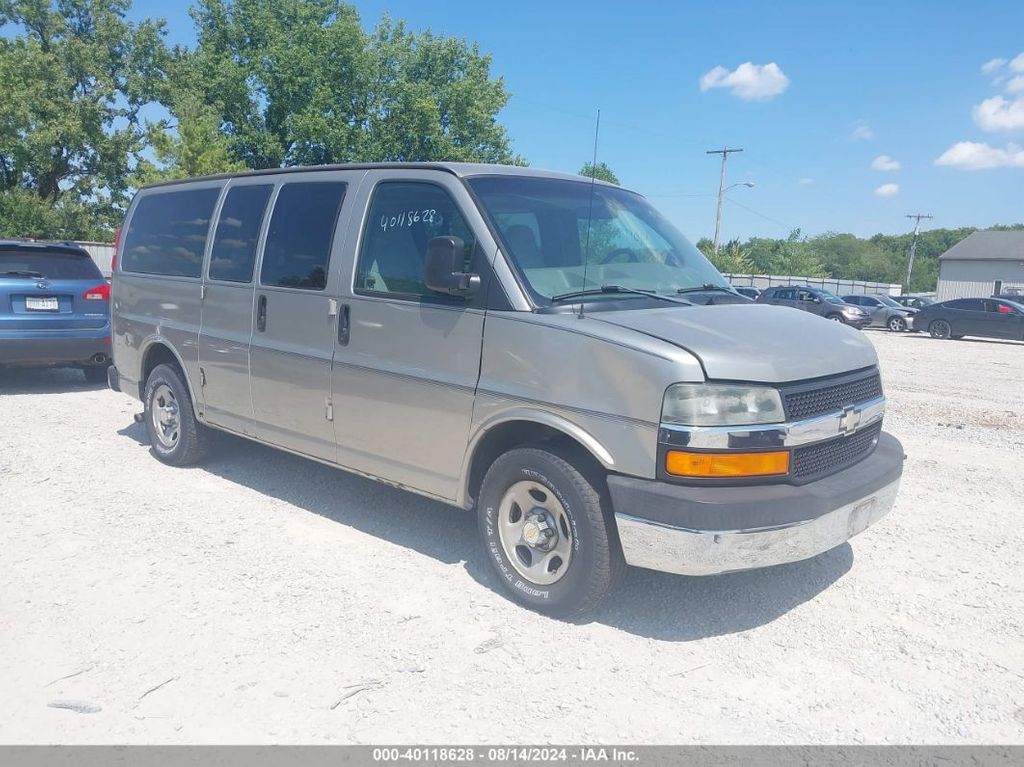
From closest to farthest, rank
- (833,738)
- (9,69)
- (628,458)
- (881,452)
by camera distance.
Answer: (833,738) < (628,458) < (881,452) < (9,69)

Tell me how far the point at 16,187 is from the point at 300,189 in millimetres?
37443

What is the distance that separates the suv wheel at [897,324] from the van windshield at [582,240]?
97.0ft

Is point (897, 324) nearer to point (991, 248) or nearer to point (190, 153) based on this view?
point (190, 153)

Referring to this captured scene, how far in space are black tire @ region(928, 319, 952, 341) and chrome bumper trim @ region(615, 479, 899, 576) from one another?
26557 millimetres

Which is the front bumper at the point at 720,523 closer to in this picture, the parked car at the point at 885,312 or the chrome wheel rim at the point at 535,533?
the chrome wheel rim at the point at 535,533

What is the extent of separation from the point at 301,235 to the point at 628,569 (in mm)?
2943

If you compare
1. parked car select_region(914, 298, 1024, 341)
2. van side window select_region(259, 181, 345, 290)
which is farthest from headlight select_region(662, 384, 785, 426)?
parked car select_region(914, 298, 1024, 341)

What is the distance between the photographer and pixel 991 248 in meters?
63.8

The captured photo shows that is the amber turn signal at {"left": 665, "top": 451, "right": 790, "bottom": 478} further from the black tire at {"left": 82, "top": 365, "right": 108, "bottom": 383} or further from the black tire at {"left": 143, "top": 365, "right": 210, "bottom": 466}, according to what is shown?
the black tire at {"left": 82, "top": 365, "right": 108, "bottom": 383}

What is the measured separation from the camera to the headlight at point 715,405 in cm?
336

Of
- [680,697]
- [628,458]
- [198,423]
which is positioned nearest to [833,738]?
[680,697]

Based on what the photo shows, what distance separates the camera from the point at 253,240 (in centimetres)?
547

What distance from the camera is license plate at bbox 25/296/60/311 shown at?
29.0ft

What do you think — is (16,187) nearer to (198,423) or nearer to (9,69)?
(9,69)
